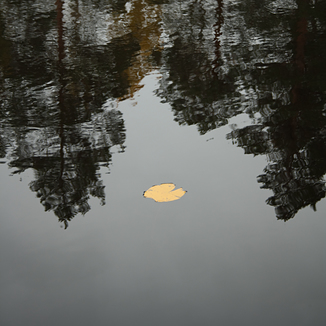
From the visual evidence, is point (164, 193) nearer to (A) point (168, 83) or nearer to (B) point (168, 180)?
(B) point (168, 180)

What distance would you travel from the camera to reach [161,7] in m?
6.01

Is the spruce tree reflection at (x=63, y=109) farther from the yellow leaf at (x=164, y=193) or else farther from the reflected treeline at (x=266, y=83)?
the reflected treeline at (x=266, y=83)

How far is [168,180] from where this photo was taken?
2.35 m

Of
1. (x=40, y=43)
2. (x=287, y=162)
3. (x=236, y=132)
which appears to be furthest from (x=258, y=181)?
(x=40, y=43)

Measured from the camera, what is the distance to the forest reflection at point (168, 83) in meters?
2.42

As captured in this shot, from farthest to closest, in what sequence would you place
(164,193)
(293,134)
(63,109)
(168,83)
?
(168,83) < (63,109) < (293,134) < (164,193)

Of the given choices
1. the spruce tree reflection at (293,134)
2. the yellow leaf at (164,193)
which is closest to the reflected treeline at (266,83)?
the spruce tree reflection at (293,134)

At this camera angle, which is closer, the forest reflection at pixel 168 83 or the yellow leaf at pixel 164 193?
the yellow leaf at pixel 164 193

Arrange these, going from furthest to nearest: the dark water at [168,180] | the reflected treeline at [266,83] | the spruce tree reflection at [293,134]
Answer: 1. the reflected treeline at [266,83]
2. the spruce tree reflection at [293,134]
3. the dark water at [168,180]

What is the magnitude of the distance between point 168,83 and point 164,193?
166cm

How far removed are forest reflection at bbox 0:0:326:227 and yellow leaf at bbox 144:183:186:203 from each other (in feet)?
1.04

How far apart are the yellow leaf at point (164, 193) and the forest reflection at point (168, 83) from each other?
316 millimetres

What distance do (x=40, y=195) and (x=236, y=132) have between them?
145 cm

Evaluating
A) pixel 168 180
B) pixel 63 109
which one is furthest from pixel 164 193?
pixel 63 109
